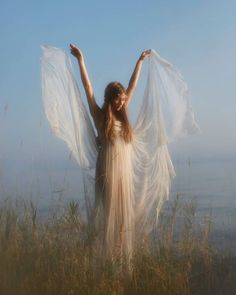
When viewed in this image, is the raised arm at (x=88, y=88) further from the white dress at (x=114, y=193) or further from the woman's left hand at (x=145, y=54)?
the woman's left hand at (x=145, y=54)

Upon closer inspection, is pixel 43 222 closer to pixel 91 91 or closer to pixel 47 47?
pixel 91 91

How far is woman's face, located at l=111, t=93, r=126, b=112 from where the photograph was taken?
564cm

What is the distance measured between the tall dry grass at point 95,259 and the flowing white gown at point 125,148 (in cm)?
25

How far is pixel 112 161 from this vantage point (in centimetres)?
564

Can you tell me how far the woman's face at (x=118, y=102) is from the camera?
5.64 metres

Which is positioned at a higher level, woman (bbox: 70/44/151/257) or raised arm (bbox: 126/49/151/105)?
raised arm (bbox: 126/49/151/105)

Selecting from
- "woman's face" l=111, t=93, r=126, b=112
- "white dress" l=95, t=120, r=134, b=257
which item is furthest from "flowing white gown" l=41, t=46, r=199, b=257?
"woman's face" l=111, t=93, r=126, b=112

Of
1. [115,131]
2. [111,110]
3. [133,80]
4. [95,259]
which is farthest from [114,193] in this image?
[133,80]

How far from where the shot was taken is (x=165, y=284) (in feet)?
15.1

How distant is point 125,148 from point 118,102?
445 mm

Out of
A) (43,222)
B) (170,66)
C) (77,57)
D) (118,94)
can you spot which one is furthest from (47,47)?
(43,222)

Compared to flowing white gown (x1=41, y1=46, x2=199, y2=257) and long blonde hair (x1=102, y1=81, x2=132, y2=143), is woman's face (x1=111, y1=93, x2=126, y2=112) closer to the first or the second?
long blonde hair (x1=102, y1=81, x2=132, y2=143)

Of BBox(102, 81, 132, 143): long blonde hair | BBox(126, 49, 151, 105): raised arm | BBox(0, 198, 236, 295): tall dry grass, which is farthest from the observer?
BBox(126, 49, 151, 105): raised arm

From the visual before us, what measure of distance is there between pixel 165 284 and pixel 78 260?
660 millimetres
